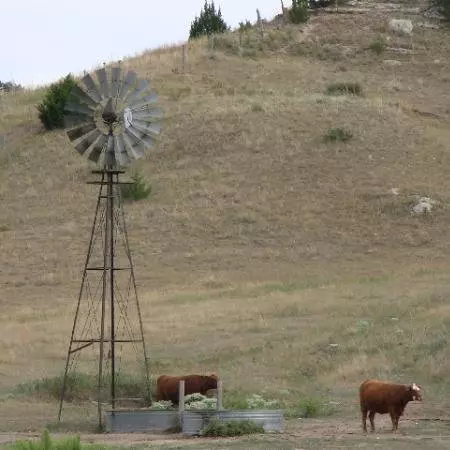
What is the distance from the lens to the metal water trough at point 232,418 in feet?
55.6

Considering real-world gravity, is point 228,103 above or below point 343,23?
below

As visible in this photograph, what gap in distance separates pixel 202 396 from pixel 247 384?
4215 mm

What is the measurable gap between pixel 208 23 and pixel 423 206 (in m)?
39.0

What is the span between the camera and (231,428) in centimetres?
1681

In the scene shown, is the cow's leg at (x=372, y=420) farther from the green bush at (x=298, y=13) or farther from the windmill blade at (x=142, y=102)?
the green bush at (x=298, y=13)

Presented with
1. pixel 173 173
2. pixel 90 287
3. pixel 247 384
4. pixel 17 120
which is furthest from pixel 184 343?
pixel 17 120

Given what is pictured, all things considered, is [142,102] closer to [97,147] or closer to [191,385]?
[97,147]

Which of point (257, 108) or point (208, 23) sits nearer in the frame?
point (257, 108)

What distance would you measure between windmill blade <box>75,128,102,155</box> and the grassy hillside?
4.64m

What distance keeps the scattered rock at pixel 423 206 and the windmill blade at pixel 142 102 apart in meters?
25.2

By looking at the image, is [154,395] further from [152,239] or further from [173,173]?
[173,173]

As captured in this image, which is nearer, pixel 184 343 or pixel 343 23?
pixel 184 343

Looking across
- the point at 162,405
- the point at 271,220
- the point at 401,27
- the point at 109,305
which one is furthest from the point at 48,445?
the point at 401,27

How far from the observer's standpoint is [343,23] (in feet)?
244
